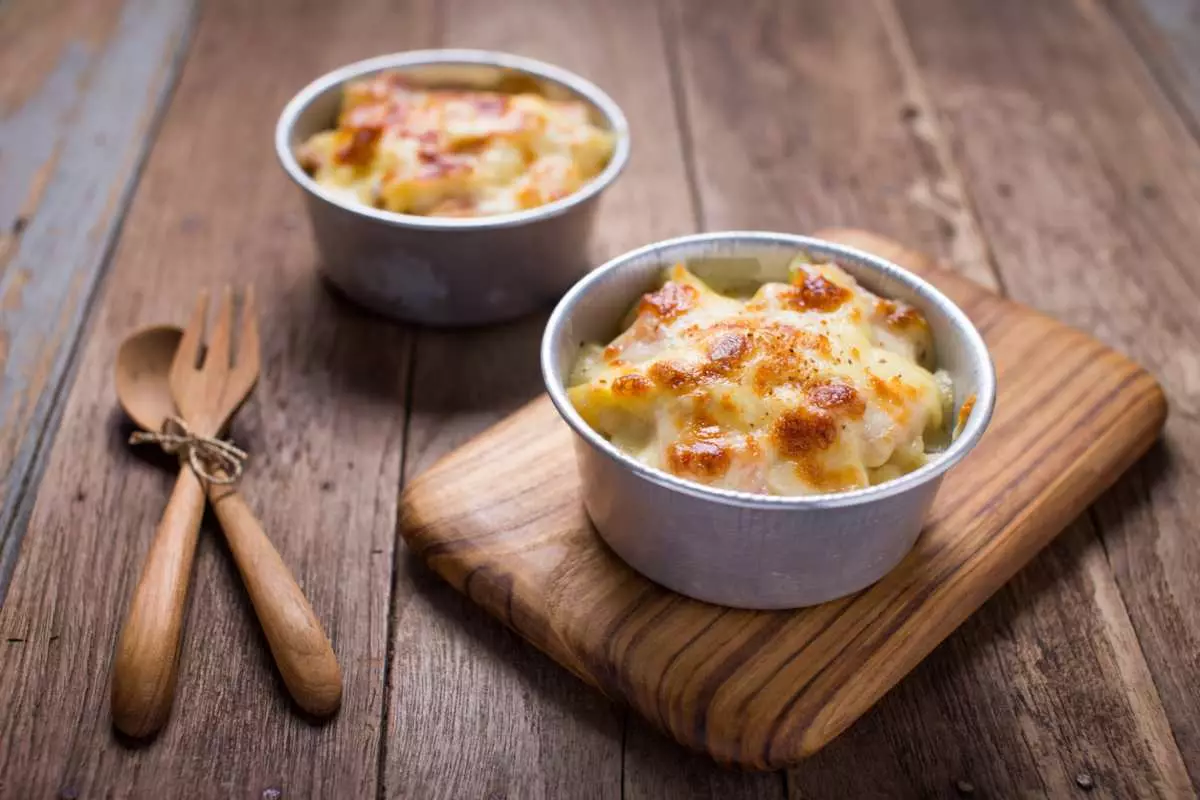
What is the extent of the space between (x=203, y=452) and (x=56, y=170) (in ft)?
3.08

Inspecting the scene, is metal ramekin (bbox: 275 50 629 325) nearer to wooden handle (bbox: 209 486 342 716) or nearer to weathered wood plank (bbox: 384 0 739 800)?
weathered wood plank (bbox: 384 0 739 800)

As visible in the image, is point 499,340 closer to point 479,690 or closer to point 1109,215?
point 479,690

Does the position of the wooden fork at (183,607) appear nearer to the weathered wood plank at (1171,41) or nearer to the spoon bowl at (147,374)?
the spoon bowl at (147,374)

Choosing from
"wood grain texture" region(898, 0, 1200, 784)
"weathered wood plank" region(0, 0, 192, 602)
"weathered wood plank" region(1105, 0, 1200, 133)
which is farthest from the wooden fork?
"weathered wood plank" region(1105, 0, 1200, 133)

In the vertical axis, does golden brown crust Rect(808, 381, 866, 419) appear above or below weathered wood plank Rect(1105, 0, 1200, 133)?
above

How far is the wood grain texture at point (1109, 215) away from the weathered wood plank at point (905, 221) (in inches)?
1.3

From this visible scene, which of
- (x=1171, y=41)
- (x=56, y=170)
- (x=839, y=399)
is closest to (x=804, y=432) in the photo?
(x=839, y=399)

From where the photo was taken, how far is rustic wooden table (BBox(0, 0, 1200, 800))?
1.32m

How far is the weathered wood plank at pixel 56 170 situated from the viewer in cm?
174

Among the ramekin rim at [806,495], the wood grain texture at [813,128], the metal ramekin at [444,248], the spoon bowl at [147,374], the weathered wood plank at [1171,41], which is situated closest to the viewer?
the ramekin rim at [806,495]

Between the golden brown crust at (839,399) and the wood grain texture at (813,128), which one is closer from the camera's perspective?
the golden brown crust at (839,399)

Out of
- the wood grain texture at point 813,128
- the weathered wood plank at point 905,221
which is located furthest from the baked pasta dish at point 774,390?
the wood grain texture at point 813,128

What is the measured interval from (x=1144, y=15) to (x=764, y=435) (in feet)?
7.09

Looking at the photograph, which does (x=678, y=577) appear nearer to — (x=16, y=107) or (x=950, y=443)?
(x=950, y=443)
